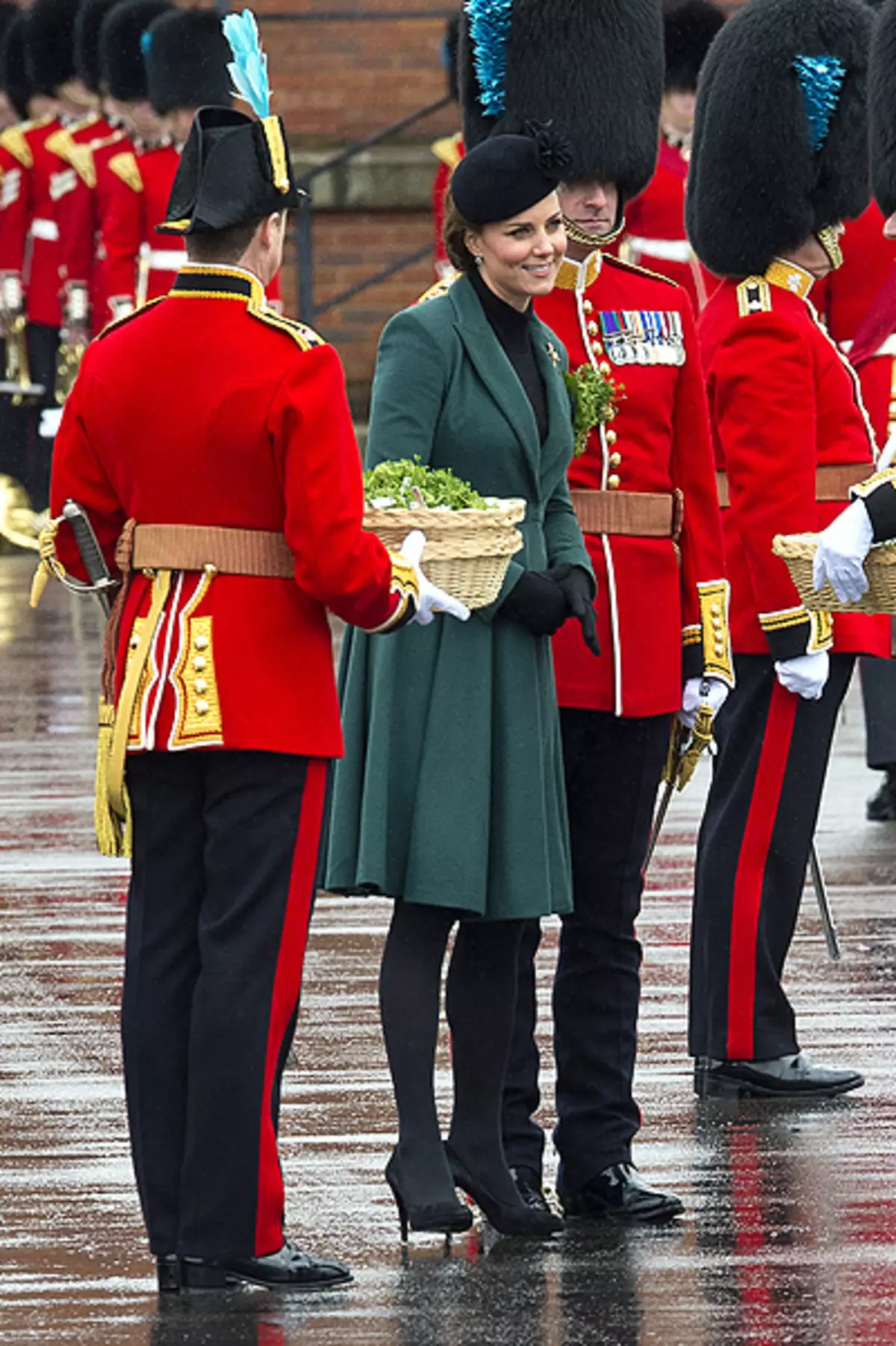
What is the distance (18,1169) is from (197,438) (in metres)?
1.14

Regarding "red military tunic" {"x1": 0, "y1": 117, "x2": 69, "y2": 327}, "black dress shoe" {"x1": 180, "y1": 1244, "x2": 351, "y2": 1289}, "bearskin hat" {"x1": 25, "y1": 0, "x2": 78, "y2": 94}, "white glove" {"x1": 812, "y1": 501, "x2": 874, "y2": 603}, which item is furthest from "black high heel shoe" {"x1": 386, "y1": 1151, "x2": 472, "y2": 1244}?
Answer: "bearskin hat" {"x1": 25, "y1": 0, "x2": 78, "y2": 94}

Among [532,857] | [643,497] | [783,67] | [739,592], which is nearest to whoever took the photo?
[532,857]

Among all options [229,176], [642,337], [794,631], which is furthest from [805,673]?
[229,176]

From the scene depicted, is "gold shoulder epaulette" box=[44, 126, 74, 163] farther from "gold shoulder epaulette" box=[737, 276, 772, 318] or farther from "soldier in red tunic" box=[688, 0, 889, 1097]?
"gold shoulder epaulette" box=[737, 276, 772, 318]

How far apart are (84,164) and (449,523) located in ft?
29.6

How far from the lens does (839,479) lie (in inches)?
188

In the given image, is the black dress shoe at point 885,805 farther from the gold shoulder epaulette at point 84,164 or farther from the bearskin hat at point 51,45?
the bearskin hat at point 51,45

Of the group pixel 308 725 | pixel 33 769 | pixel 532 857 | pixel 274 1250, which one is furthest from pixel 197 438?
pixel 33 769

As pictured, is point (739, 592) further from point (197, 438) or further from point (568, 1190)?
point (197, 438)

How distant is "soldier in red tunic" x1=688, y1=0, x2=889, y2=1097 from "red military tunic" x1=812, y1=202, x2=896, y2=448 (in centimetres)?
59

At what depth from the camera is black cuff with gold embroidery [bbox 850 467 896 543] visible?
14.1 feet

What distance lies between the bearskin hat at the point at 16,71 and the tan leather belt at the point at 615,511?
9.92 m

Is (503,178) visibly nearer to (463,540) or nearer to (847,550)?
(463,540)

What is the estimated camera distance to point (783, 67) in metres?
5.08
